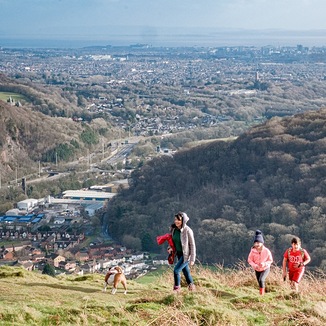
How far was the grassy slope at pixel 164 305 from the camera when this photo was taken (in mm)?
8414

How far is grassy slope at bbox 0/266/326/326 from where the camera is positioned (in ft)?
27.6

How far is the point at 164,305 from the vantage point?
9.14 meters

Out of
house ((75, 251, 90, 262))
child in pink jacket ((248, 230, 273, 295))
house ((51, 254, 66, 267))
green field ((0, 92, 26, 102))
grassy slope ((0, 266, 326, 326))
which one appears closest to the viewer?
grassy slope ((0, 266, 326, 326))

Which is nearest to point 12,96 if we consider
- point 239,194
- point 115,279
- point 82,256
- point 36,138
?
point 36,138

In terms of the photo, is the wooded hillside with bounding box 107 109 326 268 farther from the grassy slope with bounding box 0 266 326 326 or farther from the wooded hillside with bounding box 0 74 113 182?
the wooded hillside with bounding box 0 74 113 182

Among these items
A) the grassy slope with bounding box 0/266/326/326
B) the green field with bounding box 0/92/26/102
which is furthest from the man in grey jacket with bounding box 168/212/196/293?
the green field with bounding box 0/92/26/102

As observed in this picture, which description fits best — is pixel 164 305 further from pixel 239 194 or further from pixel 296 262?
pixel 239 194

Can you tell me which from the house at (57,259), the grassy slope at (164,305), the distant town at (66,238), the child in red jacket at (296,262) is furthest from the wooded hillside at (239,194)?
the grassy slope at (164,305)

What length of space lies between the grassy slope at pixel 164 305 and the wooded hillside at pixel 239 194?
15.5 metres

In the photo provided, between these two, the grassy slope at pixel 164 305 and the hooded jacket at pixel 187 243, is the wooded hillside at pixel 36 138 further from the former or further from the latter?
the hooded jacket at pixel 187 243

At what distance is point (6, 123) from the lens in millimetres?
61938

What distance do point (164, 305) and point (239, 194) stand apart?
2515 cm

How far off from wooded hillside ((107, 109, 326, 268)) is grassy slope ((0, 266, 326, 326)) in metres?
15.5

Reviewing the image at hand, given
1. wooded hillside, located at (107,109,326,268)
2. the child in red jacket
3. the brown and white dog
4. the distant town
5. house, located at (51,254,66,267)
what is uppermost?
the child in red jacket
